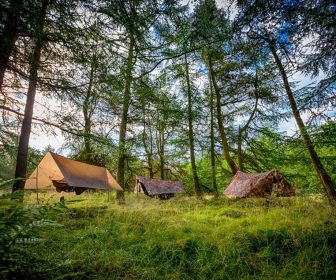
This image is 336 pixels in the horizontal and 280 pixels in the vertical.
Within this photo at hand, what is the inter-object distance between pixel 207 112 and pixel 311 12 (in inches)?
300

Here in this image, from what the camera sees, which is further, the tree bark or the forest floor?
the tree bark

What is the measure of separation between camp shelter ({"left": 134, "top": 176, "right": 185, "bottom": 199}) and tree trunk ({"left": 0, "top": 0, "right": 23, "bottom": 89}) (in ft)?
28.3

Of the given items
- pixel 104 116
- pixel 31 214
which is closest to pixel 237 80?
pixel 104 116

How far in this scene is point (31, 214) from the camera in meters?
1.05

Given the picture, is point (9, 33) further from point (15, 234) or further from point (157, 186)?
point (157, 186)

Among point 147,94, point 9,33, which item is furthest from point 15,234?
point 147,94

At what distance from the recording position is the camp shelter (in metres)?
11.3

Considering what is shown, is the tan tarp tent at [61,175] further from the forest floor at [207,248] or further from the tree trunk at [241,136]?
the tree trunk at [241,136]

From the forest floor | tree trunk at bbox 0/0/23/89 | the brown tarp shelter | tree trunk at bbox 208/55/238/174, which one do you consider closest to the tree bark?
tree trunk at bbox 208/55/238/174

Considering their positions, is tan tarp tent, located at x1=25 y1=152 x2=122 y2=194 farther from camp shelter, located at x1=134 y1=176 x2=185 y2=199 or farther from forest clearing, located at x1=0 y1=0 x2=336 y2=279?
camp shelter, located at x1=134 y1=176 x2=185 y2=199

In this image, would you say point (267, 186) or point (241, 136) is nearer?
point (267, 186)

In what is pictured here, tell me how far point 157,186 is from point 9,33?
9818mm

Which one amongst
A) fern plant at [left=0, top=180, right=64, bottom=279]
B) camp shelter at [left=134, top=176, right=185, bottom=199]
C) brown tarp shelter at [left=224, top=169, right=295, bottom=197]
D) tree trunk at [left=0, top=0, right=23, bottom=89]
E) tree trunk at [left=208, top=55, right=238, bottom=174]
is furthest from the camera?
camp shelter at [left=134, top=176, right=185, bottom=199]

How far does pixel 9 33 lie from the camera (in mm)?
2936
